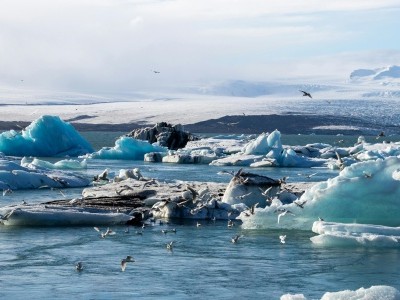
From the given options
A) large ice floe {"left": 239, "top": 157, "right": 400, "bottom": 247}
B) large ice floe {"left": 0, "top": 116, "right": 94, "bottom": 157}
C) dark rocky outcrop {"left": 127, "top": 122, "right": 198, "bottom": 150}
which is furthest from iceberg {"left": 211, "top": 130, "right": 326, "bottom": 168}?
large ice floe {"left": 239, "top": 157, "right": 400, "bottom": 247}

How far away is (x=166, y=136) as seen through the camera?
172 ft

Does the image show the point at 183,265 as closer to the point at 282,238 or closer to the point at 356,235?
the point at 282,238

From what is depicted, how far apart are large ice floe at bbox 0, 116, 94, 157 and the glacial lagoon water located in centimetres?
2655

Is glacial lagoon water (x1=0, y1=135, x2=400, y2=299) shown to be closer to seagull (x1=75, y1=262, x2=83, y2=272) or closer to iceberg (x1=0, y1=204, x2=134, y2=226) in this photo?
seagull (x1=75, y1=262, x2=83, y2=272)

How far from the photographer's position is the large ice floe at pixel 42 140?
4231 centimetres

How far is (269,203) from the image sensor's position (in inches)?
711

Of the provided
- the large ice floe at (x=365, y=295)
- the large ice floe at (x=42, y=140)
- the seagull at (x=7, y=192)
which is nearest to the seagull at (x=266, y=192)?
the seagull at (x=7, y=192)

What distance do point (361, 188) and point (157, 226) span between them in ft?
12.5

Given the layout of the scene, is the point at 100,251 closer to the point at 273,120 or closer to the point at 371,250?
the point at 371,250

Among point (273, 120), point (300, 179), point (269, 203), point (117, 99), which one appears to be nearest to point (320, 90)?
point (117, 99)

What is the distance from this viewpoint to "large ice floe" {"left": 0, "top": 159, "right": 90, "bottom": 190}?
2367 cm

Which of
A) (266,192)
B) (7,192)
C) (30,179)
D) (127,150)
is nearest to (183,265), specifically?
(266,192)

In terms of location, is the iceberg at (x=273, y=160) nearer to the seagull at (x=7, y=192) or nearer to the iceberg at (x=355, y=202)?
the seagull at (x=7, y=192)

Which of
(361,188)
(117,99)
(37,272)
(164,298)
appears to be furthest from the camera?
(117,99)
